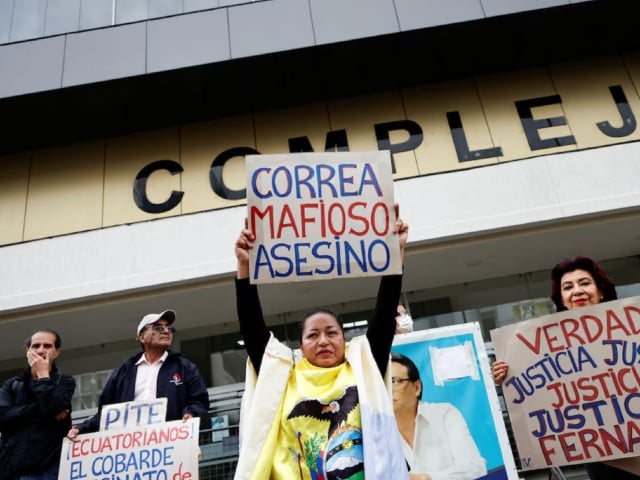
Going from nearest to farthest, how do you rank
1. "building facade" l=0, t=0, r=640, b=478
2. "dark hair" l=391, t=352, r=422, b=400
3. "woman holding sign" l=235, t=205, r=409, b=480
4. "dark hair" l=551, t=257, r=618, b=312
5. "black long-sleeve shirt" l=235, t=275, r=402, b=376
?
"woman holding sign" l=235, t=205, r=409, b=480 → "black long-sleeve shirt" l=235, t=275, r=402, b=376 → "dark hair" l=551, t=257, r=618, b=312 → "dark hair" l=391, t=352, r=422, b=400 → "building facade" l=0, t=0, r=640, b=478

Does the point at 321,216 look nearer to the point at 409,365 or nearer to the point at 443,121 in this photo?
the point at 409,365

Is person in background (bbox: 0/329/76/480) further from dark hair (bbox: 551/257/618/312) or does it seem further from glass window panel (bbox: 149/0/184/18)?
glass window panel (bbox: 149/0/184/18)

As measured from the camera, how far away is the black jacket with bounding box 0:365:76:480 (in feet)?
11.7

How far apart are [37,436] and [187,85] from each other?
567cm

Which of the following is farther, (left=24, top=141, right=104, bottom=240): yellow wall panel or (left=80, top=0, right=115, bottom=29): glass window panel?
(left=80, top=0, right=115, bottom=29): glass window panel

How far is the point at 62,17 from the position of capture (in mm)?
8492

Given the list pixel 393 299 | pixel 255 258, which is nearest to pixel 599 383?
pixel 393 299

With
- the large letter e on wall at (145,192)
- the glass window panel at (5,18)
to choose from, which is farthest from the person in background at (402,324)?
the glass window panel at (5,18)

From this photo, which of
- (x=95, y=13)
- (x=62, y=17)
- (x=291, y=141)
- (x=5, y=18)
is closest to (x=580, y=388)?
(x=291, y=141)

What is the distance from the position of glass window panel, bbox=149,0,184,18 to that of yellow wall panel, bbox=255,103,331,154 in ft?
6.82

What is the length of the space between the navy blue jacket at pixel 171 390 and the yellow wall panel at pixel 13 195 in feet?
16.1

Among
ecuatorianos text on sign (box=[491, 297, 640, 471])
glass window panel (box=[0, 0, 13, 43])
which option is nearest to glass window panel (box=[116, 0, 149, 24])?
glass window panel (box=[0, 0, 13, 43])

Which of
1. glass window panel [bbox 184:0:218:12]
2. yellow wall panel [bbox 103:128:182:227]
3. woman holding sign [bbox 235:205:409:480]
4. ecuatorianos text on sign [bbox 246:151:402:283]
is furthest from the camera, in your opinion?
glass window panel [bbox 184:0:218:12]

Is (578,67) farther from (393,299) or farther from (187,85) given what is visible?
(393,299)
